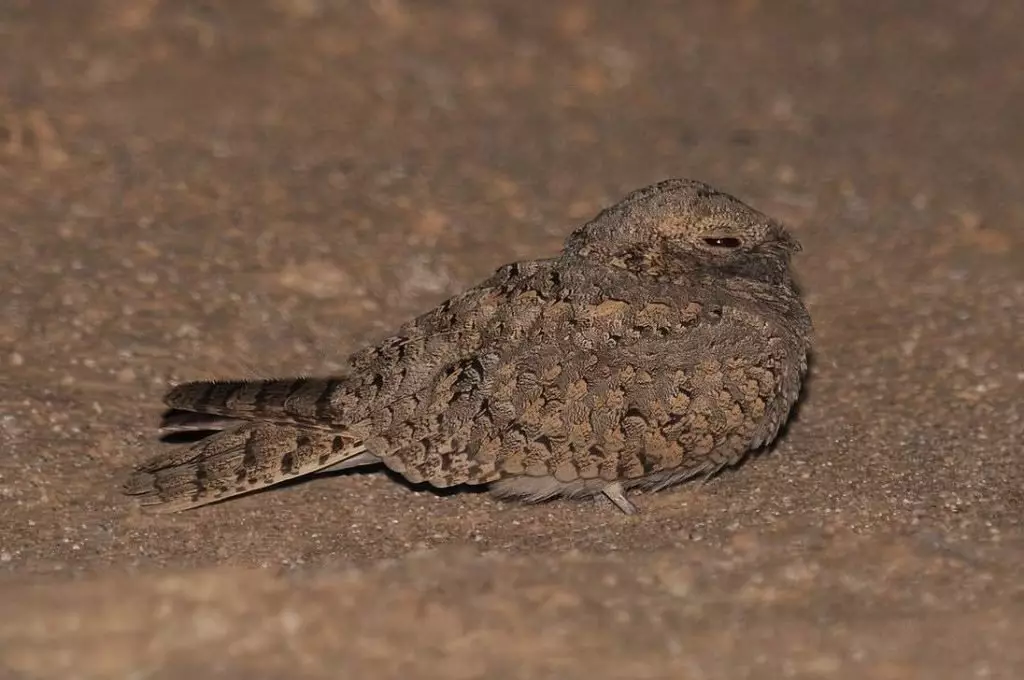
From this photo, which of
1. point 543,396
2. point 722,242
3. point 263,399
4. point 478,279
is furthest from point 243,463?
point 478,279

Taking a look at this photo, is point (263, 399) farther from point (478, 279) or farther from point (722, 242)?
point (478, 279)

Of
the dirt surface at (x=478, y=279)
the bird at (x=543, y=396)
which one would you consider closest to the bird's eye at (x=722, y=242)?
the bird at (x=543, y=396)

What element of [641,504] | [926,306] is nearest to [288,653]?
[641,504]

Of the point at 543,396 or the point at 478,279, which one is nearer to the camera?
the point at 543,396

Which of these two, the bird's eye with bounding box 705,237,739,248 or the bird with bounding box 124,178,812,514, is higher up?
the bird's eye with bounding box 705,237,739,248

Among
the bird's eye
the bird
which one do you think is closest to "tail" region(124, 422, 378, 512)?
the bird

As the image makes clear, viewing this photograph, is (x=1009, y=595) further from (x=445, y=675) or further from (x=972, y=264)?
(x=972, y=264)

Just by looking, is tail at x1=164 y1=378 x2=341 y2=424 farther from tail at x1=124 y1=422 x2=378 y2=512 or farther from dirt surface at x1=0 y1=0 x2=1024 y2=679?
dirt surface at x1=0 y1=0 x2=1024 y2=679
